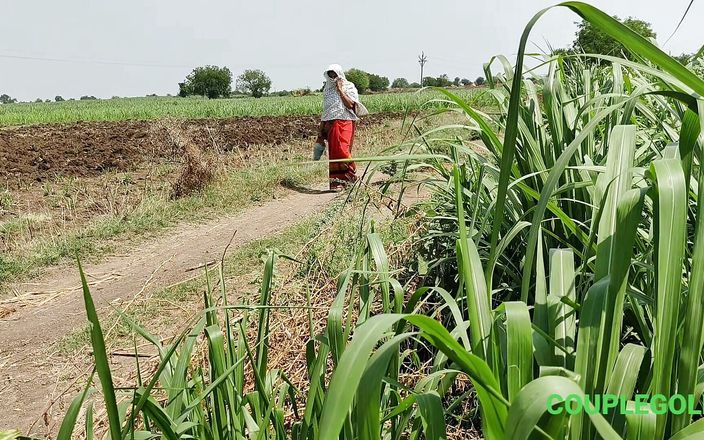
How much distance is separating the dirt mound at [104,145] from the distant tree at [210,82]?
57.5 m

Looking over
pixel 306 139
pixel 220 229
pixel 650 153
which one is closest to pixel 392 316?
pixel 650 153

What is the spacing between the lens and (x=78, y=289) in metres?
4.60

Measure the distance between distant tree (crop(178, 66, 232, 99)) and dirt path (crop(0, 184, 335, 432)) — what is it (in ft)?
225

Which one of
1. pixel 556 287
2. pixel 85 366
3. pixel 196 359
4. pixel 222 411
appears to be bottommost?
pixel 85 366

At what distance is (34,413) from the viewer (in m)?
2.93

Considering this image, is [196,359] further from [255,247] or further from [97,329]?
[255,247]

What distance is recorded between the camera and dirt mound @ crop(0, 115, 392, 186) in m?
9.96

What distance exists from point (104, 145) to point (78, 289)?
8890 mm

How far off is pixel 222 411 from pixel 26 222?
5.84 metres

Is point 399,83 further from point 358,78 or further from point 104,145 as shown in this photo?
point 104,145

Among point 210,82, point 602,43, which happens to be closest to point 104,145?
point 602,43

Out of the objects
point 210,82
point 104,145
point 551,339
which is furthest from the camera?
point 210,82

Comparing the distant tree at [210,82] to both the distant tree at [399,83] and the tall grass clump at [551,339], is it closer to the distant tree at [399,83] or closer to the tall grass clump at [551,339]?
the distant tree at [399,83]

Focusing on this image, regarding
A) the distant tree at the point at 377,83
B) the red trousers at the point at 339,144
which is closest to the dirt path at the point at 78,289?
the red trousers at the point at 339,144
